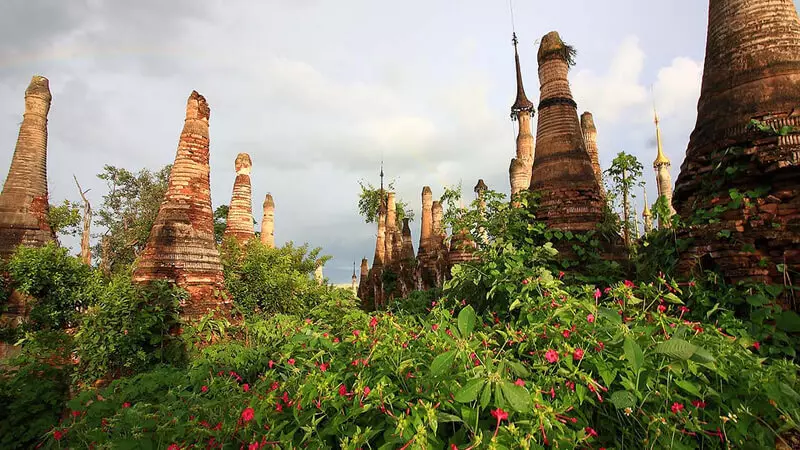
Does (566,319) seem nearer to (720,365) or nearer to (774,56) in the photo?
(720,365)

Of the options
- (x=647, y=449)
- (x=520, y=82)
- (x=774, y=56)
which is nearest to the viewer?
(x=647, y=449)

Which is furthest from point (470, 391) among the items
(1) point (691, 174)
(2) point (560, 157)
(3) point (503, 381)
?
(2) point (560, 157)

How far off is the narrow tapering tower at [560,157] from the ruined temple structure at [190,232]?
6.89 meters

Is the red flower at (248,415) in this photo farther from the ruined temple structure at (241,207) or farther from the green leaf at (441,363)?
the ruined temple structure at (241,207)

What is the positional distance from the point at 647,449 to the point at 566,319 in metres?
1.00

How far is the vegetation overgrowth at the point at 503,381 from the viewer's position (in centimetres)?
198

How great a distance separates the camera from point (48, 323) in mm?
10312

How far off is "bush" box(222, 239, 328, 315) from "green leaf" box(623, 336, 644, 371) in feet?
31.9

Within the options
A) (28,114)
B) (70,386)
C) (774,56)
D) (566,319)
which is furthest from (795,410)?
(28,114)

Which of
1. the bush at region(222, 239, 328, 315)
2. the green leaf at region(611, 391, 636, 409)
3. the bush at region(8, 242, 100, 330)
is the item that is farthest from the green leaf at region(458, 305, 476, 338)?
the bush at region(8, 242, 100, 330)

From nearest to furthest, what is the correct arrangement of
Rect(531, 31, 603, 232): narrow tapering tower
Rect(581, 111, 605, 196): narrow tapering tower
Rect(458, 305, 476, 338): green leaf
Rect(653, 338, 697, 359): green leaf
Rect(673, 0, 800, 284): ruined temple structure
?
Rect(653, 338, 697, 359): green leaf < Rect(458, 305, 476, 338): green leaf < Rect(673, 0, 800, 284): ruined temple structure < Rect(531, 31, 603, 232): narrow tapering tower < Rect(581, 111, 605, 196): narrow tapering tower

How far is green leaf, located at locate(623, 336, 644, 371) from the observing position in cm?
207

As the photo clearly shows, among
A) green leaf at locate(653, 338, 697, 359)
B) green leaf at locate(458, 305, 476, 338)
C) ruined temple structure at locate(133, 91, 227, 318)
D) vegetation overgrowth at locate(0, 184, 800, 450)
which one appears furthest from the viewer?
ruined temple structure at locate(133, 91, 227, 318)

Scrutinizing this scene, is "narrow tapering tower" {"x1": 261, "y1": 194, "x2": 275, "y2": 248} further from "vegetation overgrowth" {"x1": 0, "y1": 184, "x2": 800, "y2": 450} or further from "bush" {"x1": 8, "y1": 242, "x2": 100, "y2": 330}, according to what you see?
"vegetation overgrowth" {"x1": 0, "y1": 184, "x2": 800, "y2": 450}
